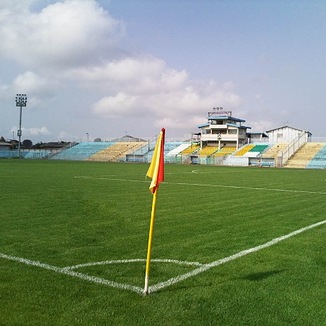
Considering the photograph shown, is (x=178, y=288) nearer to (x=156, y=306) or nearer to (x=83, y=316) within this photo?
(x=156, y=306)

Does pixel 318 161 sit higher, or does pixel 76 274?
pixel 318 161

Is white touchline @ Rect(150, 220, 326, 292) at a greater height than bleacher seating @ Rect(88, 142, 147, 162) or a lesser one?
lesser

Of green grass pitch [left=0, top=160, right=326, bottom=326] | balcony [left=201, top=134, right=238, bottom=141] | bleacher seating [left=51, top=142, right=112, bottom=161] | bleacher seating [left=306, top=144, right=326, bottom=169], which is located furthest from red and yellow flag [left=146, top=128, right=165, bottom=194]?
bleacher seating [left=51, top=142, right=112, bottom=161]

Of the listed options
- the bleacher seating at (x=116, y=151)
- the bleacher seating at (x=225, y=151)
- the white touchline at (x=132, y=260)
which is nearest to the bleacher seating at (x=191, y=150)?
the bleacher seating at (x=225, y=151)

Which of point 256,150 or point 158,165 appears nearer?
point 158,165

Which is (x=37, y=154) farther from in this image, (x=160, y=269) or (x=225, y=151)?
(x=160, y=269)

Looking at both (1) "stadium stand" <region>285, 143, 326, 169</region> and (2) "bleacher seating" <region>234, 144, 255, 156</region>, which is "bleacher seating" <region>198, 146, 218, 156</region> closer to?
(2) "bleacher seating" <region>234, 144, 255, 156</region>

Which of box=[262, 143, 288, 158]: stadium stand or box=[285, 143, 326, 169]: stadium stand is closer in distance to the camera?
box=[285, 143, 326, 169]: stadium stand

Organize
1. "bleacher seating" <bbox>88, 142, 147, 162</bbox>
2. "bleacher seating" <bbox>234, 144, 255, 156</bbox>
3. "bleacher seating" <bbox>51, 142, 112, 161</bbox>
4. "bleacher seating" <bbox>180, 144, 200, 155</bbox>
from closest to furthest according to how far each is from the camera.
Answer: "bleacher seating" <bbox>234, 144, 255, 156</bbox> < "bleacher seating" <bbox>180, 144, 200, 155</bbox> < "bleacher seating" <bbox>88, 142, 147, 162</bbox> < "bleacher seating" <bbox>51, 142, 112, 161</bbox>

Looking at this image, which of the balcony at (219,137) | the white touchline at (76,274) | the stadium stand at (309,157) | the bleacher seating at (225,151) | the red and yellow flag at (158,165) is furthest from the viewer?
the balcony at (219,137)

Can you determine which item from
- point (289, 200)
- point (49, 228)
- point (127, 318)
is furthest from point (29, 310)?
point (289, 200)

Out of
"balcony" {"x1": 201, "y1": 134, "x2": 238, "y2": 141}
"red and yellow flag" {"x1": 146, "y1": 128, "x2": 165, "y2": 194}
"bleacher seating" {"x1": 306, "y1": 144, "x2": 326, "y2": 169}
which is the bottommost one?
"red and yellow flag" {"x1": 146, "y1": 128, "x2": 165, "y2": 194}

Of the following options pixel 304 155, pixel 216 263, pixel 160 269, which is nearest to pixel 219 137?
pixel 304 155

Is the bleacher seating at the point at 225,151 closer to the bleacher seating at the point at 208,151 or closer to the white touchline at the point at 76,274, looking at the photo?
the bleacher seating at the point at 208,151
